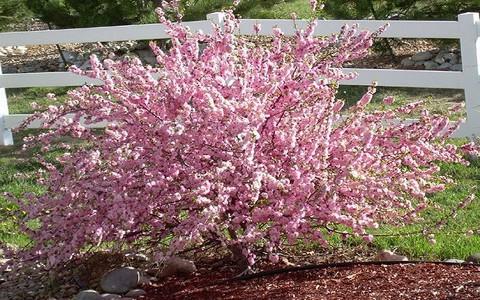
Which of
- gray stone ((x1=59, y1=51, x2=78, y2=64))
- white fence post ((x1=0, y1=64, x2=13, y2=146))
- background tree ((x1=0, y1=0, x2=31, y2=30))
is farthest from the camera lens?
gray stone ((x1=59, y1=51, x2=78, y2=64))

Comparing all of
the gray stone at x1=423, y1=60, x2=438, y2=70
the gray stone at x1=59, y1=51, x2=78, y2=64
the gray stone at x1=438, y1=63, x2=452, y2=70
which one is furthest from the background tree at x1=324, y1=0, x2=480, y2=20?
the gray stone at x1=59, y1=51, x2=78, y2=64

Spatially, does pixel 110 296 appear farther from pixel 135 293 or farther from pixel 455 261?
pixel 455 261

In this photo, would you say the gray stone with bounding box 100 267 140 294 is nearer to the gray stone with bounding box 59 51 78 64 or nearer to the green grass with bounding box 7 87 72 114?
the green grass with bounding box 7 87 72 114

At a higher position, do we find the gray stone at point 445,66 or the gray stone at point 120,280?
the gray stone at point 445,66

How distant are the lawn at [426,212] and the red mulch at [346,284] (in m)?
0.58

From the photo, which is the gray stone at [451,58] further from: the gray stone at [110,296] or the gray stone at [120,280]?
the gray stone at [110,296]

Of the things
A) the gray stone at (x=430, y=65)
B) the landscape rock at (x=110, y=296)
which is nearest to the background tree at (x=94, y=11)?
the gray stone at (x=430, y=65)

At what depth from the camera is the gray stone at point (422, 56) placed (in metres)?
13.5

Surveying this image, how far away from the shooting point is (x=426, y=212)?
685 cm

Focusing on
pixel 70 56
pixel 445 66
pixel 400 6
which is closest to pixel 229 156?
pixel 445 66

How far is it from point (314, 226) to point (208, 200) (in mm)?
830

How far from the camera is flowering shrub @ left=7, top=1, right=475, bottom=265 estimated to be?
474cm

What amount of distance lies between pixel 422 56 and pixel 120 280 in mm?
8963

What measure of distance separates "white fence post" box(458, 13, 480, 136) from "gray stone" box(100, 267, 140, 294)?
4.70 metres
